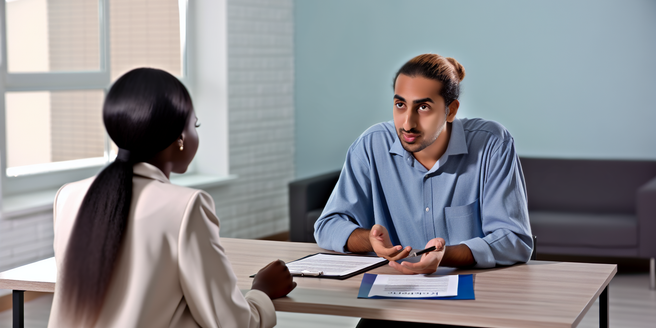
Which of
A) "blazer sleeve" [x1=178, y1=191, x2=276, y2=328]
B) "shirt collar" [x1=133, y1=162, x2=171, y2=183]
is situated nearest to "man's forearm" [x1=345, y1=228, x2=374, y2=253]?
"blazer sleeve" [x1=178, y1=191, x2=276, y2=328]

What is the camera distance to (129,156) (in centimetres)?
129

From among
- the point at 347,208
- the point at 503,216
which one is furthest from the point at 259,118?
the point at 503,216

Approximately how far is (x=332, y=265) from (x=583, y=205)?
3253mm

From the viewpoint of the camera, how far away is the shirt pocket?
6.91 feet

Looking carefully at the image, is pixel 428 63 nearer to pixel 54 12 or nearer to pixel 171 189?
pixel 171 189

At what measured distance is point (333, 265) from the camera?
73.4 inches

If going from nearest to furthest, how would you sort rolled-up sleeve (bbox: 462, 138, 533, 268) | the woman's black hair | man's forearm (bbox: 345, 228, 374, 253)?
the woman's black hair < rolled-up sleeve (bbox: 462, 138, 533, 268) < man's forearm (bbox: 345, 228, 374, 253)

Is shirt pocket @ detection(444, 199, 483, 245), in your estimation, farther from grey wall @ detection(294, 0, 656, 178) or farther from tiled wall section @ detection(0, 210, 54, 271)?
grey wall @ detection(294, 0, 656, 178)

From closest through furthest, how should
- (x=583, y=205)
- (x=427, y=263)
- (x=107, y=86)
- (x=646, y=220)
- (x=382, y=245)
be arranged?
(x=427, y=263) < (x=382, y=245) < (x=646, y=220) < (x=107, y=86) < (x=583, y=205)

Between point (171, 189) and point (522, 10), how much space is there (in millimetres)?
4199

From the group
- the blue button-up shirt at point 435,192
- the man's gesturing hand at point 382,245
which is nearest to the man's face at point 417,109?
the blue button-up shirt at point 435,192

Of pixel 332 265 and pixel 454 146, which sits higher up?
pixel 454 146

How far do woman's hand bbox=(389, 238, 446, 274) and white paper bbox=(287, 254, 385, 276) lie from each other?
0.40ft

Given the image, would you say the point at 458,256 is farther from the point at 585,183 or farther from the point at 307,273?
the point at 585,183
